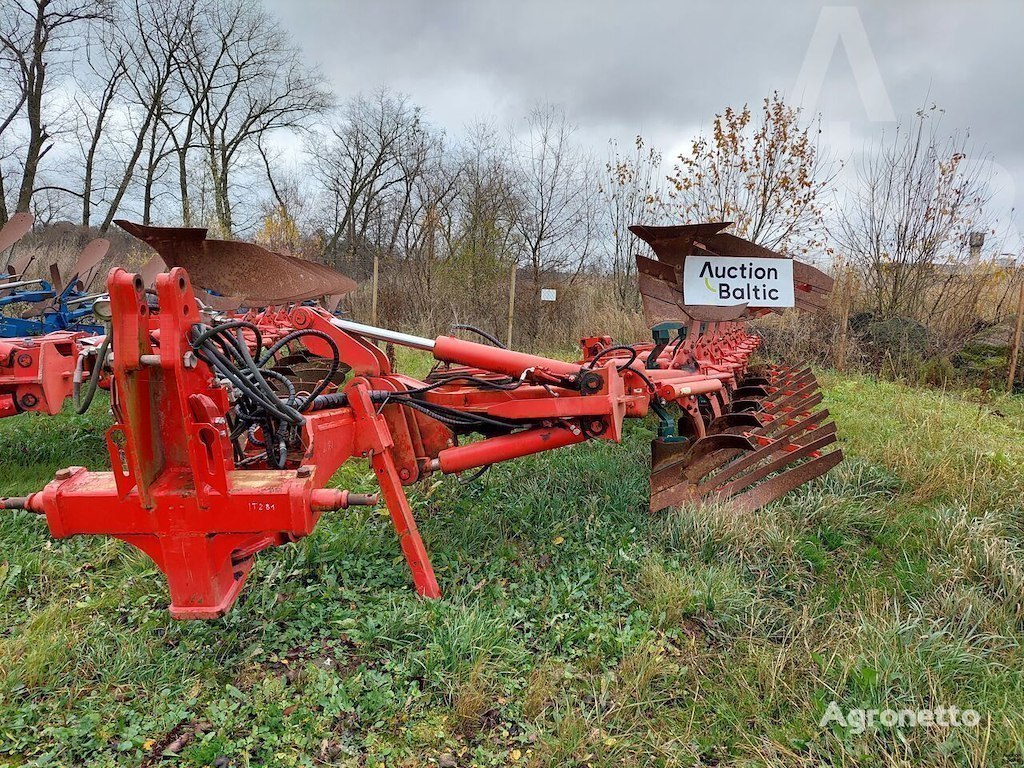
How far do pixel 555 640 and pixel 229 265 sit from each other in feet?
8.31

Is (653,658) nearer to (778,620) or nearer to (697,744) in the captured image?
(697,744)

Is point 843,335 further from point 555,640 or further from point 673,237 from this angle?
point 555,640

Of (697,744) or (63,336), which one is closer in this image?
(697,744)

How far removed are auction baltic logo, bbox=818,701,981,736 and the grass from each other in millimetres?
31

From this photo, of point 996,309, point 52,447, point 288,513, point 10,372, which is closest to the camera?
point 288,513

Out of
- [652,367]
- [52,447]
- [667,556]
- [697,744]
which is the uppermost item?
[652,367]

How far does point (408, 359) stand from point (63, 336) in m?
6.43

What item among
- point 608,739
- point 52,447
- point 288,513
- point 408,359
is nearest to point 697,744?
point 608,739

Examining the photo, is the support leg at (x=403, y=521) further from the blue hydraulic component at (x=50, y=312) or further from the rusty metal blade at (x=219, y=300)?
the blue hydraulic component at (x=50, y=312)

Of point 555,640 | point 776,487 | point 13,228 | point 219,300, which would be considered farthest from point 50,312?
point 776,487

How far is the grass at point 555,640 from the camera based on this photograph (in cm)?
200

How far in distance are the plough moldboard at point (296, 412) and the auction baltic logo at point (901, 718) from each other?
54.7 inches

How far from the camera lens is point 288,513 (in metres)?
1.93

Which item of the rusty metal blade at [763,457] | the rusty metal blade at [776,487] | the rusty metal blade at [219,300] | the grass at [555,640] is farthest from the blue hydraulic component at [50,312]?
the rusty metal blade at [776,487]
